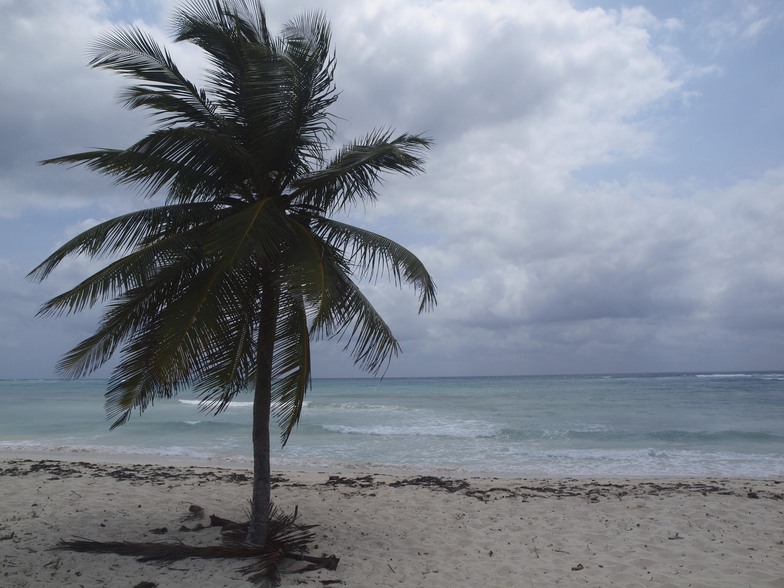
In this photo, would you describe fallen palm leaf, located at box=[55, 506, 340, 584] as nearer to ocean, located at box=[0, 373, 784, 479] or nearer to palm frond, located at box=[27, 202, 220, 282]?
palm frond, located at box=[27, 202, 220, 282]

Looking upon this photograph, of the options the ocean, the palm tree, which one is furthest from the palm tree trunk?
the ocean

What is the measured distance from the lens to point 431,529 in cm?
730

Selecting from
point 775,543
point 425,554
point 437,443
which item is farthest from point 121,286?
point 437,443

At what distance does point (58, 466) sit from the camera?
39.0ft

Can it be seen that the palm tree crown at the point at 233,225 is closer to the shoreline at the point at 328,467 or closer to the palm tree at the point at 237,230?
the palm tree at the point at 237,230

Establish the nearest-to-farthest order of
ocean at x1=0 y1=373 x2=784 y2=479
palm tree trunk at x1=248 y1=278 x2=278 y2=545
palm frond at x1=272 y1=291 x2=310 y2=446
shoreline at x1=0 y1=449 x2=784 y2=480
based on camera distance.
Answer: palm frond at x1=272 y1=291 x2=310 y2=446, palm tree trunk at x1=248 y1=278 x2=278 y2=545, shoreline at x1=0 y1=449 x2=784 y2=480, ocean at x1=0 y1=373 x2=784 y2=479

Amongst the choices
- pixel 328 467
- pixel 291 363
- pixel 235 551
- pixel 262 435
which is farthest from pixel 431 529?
pixel 328 467

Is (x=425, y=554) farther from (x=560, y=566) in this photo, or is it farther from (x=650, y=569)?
(x=650, y=569)

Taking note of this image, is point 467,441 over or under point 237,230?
under

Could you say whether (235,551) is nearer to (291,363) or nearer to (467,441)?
(291,363)

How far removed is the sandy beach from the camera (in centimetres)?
545

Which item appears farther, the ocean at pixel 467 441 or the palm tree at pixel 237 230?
the ocean at pixel 467 441

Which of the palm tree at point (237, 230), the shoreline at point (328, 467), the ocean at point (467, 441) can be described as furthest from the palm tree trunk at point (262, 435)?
the ocean at point (467, 441)

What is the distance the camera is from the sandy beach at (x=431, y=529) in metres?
5.45
